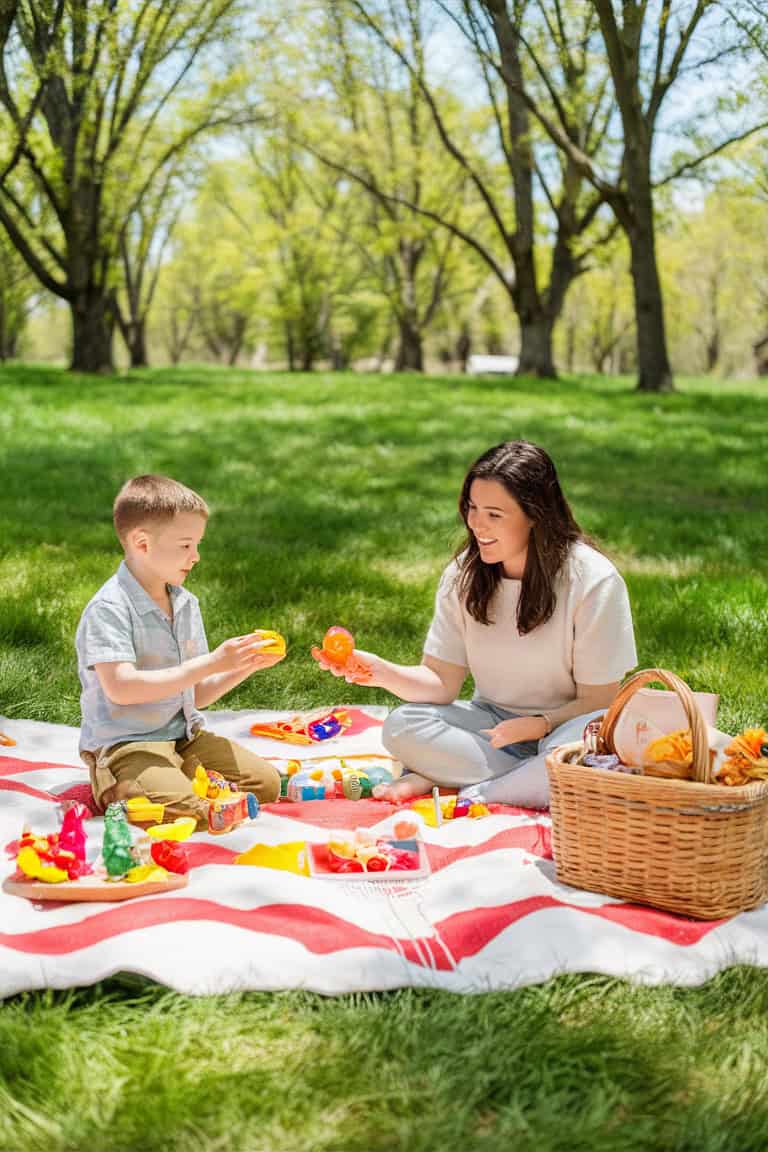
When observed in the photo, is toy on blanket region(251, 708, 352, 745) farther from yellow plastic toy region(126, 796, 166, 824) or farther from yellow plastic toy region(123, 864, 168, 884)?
yellow plastic toy region(123, 864, 168, 884)

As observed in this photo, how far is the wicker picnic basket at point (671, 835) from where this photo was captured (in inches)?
105

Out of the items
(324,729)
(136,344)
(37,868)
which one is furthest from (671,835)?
(136,344)

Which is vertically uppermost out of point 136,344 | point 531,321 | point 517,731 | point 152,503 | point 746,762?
point 136,344

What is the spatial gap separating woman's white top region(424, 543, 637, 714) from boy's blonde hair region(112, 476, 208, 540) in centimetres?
94

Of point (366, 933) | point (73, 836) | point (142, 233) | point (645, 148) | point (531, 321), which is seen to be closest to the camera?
point (366, 933)

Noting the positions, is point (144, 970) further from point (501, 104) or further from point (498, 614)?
point (501, 104)

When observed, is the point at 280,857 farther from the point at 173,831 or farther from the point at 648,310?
the point at 648,310

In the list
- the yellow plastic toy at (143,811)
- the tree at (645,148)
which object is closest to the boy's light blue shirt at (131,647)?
the yellow plastic toy at (143,811)

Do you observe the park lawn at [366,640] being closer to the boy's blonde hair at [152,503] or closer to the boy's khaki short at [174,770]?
the boy's khaki short at [174,770]

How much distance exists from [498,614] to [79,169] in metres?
15.8

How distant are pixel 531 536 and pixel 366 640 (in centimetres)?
173

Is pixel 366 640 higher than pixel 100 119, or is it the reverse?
pixel 100 119

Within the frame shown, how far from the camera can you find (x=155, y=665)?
350cm

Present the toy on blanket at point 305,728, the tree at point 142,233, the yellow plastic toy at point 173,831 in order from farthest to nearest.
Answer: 1. the tree at point 142,233
2. the toy on blanket at point 305,728
3. the yellow plastic toy at point 173,831
